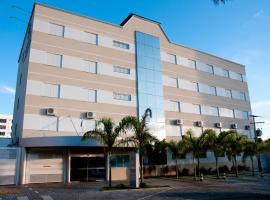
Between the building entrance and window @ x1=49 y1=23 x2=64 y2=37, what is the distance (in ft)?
47.7

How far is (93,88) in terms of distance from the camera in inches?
1227

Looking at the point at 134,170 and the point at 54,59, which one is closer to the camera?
the point at 134,170

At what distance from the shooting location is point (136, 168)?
2105cm

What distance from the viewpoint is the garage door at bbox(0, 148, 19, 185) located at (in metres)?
23.9

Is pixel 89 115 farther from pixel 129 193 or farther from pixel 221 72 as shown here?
pixel 221 72

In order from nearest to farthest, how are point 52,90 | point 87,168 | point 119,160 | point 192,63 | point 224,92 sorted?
point 87,168, point 52,90, point 119,160, point 192,63, point 224,92

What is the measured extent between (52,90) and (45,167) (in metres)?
8.23

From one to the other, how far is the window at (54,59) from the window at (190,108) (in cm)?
1920

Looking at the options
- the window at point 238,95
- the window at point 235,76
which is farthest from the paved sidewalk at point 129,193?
the window at point 235,76

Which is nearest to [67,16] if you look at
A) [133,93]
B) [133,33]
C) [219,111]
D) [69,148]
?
[133,33]

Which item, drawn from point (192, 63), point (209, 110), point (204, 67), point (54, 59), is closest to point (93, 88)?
point (54, 59)

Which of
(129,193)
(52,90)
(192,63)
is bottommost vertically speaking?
(129,193)

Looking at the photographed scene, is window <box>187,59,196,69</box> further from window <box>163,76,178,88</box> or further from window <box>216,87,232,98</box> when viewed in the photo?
window <box>216,87,232,98</box>

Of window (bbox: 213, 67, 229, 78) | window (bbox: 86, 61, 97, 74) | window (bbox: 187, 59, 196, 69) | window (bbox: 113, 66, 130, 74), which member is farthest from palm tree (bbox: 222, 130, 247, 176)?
window (bbox: 86, 61, 97, 74)
